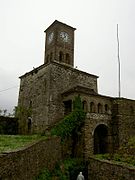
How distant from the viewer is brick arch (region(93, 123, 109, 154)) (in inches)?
964

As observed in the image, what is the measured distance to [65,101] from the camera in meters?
26.0

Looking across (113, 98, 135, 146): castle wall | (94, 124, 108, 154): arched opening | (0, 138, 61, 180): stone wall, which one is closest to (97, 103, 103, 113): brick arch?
(113, 98, 135, 146): castle wall

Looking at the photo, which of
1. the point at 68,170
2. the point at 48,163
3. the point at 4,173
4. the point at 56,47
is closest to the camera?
the point at 4,173

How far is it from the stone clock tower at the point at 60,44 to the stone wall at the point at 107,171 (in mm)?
15163

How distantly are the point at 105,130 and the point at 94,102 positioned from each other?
3.32 metres

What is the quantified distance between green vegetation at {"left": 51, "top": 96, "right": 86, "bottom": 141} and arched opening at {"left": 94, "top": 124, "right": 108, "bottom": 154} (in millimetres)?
3755

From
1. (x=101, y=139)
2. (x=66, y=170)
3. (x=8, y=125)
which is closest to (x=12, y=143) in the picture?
(x=66, y=170)

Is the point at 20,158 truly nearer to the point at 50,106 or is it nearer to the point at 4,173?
the point at 4,173

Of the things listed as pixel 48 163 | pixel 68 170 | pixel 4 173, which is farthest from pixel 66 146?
pixel 4 173

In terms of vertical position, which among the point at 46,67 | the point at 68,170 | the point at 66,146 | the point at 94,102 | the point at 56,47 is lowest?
the point at 68,170

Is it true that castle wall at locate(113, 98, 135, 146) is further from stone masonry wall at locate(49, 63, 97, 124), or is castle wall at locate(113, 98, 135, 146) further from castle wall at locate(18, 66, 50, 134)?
castle wall at locate(18, 66, 50, 134)

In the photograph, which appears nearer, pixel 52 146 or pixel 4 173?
pixel 4 173

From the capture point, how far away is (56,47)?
29125 millimetres

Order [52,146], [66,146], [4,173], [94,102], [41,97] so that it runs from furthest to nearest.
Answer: [41,97] < [94,102] < [66,146] < [52,146] < [4,173]
